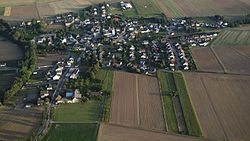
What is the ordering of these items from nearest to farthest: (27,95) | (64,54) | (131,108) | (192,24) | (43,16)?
(131,108), (27,95), (64,54), (192,24), (43,16)

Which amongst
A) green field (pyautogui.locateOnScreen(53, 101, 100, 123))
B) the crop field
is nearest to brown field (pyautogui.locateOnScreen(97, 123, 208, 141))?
green field (pyautogui.locateOnScreen(53, 101, 100, 123))

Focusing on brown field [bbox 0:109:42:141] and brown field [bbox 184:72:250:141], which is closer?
brown field [bbox 0:109:42:141]

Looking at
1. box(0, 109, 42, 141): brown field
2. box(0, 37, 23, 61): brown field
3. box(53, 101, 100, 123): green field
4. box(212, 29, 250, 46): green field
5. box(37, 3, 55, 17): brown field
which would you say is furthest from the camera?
box(37, 3, 55, 17): brown field

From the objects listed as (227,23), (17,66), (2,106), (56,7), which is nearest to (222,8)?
(227,23)

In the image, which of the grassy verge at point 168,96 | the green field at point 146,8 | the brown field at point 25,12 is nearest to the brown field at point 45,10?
the brown field at point 25,12

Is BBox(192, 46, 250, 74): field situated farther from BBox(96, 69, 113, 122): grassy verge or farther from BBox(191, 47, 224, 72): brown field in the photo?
BBox(96, 69, 113, 122): grassy verge

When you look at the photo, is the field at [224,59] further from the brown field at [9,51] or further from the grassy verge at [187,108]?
the brown field at [9,51]

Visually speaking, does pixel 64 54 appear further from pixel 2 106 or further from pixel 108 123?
pixel 108 123
